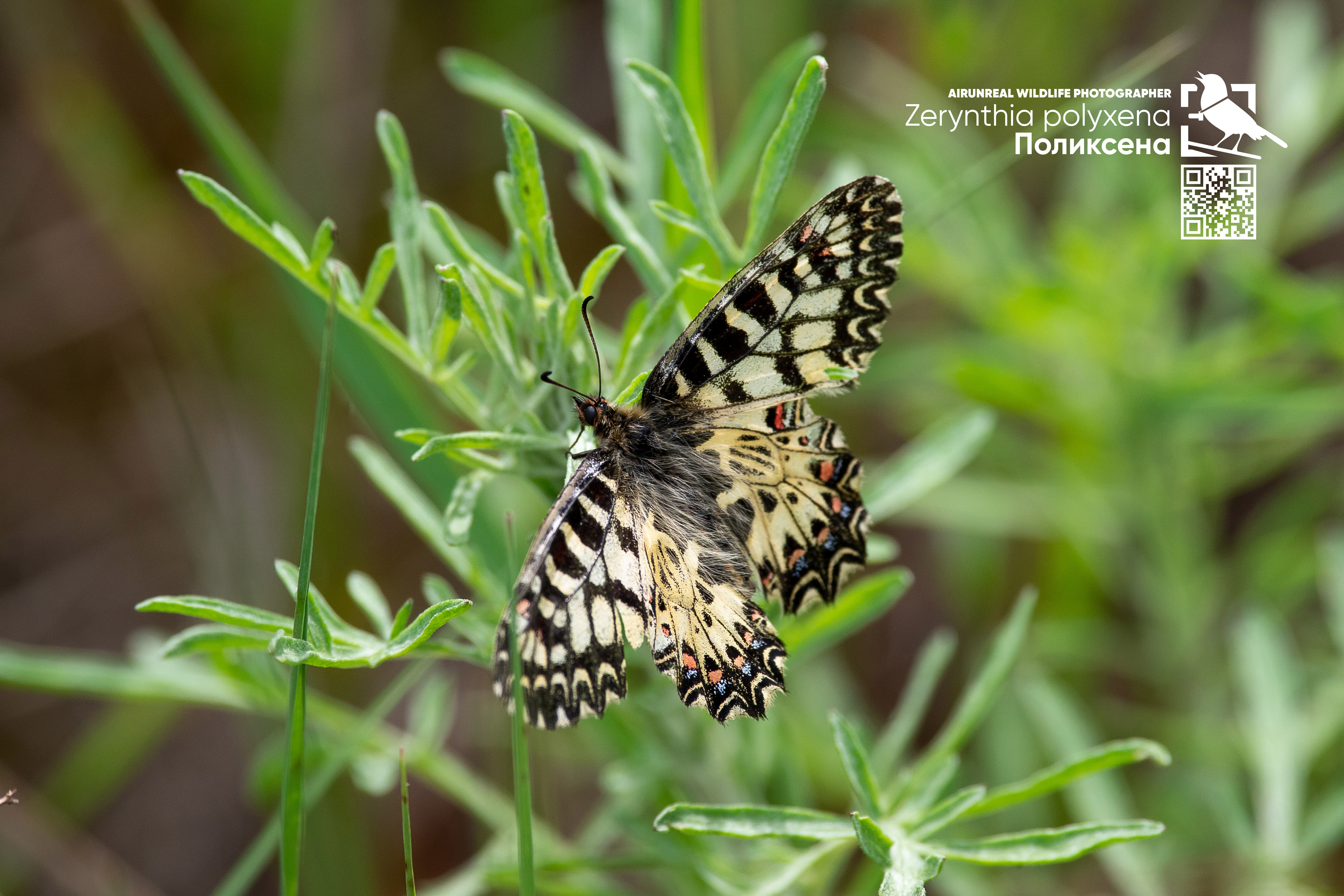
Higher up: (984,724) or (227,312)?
(227,312)

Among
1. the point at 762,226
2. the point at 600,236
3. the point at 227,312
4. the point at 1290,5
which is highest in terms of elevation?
the point at 1290,5

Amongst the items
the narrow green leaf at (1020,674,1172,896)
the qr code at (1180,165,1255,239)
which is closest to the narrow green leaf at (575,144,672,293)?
the narrow green leaf at (1020,674,1172,896)

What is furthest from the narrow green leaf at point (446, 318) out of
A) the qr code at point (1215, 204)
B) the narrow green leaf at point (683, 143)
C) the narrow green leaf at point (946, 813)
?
the qr code at point (1215, 204)

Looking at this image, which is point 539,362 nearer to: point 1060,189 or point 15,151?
point 1060,189

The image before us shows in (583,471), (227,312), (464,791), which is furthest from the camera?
(227,312)

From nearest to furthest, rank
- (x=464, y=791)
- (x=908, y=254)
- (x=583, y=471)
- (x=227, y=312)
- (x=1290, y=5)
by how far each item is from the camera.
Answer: (x=583, y=471), (x=464, y=791), (x=908, y=254), (x=227, y=312), (x=1290, y=5)

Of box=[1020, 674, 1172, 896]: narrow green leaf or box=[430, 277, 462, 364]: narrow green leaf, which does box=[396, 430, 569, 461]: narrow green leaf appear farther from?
box=[1020, 674, 1172, 896]: narrow green leaf

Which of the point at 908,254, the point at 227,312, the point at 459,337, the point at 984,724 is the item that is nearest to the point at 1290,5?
the point at 908,254
